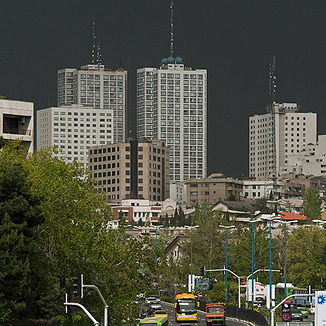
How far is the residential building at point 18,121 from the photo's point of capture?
3784 inches

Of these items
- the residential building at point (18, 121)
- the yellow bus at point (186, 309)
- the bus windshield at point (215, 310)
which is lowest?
the yellow bus at point (186, 309)

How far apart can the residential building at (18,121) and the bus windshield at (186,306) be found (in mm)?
20380

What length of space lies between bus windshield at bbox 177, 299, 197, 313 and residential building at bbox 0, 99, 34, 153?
20380 millimetres

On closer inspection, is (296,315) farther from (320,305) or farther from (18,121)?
(320,305)

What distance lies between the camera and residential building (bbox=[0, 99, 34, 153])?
96.1 metres

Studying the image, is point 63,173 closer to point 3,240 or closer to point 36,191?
point 36,191

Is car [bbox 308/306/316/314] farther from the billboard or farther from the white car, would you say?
the billboard

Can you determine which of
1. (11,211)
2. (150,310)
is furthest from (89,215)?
(150,310)

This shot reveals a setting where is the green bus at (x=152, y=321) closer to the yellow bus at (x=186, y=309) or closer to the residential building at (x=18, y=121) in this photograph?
the yellow bus at (x=186, y=309)

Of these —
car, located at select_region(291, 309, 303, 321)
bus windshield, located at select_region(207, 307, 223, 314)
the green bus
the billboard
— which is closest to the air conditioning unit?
the green bus

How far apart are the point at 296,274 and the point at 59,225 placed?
7399 cm

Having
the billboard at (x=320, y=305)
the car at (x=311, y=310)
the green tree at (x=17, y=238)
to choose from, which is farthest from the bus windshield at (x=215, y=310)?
the billboard at (x=320, y=305)

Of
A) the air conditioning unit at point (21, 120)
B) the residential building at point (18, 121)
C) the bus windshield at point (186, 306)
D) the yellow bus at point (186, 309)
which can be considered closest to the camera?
the residential building at point (18, 121)

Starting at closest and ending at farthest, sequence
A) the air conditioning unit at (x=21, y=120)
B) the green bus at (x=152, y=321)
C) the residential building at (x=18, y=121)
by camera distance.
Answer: the green bus at (x=152, y=321)
the residential building at (x=18, y=121)
the air conditioning unit at (x=21, y=120)
